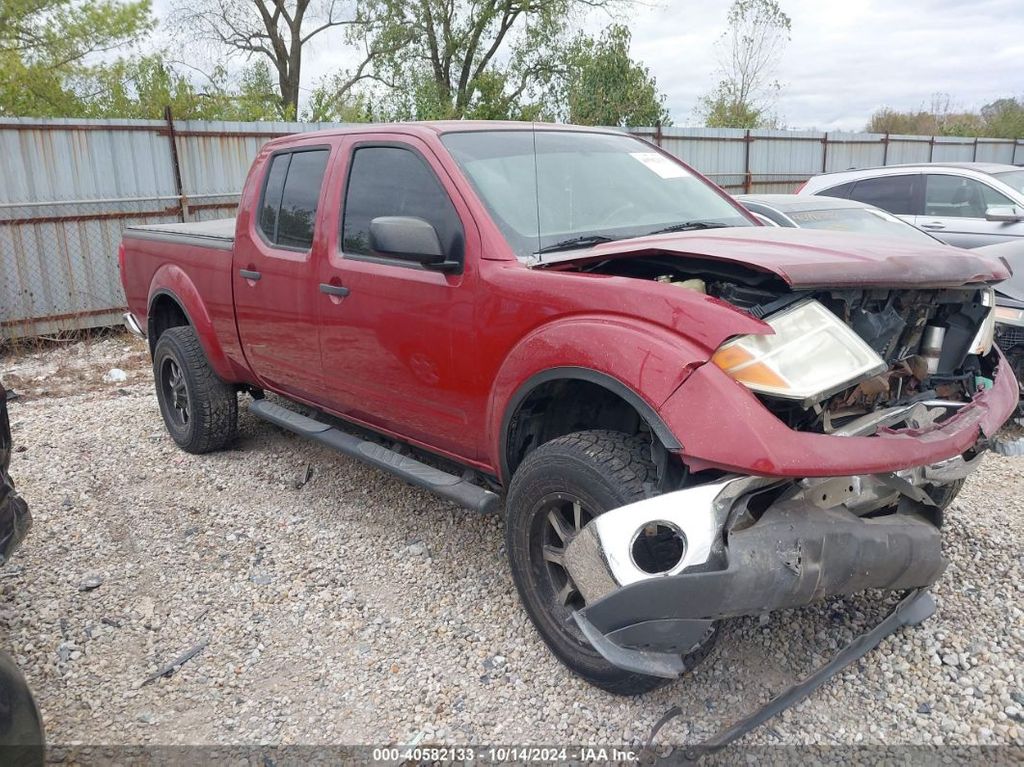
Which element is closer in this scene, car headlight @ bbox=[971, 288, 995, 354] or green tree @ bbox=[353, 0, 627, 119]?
car headlight @ bbox=[971, 288, 995, 354]

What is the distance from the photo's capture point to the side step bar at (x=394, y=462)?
10.8ft

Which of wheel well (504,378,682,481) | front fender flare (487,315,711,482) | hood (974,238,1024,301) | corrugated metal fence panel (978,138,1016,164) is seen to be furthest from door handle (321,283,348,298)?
corrugated metal fence panel (978,138,1016,164)

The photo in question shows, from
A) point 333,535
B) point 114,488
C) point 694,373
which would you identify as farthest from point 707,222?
point 114,488

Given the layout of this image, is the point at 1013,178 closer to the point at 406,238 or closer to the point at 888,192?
the point at 888,192

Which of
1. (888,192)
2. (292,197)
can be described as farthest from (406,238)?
(888,192)

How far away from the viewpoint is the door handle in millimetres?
3768

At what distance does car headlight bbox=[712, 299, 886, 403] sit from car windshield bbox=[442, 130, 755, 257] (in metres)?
1.03

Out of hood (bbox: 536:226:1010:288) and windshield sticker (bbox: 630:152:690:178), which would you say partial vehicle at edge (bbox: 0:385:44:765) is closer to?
hood (bbox: 536:226:1010:288)

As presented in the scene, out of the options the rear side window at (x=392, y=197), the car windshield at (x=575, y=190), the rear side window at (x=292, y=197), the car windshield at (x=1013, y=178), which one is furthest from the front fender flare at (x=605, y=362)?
the car windshield at (x=1013, y=178)

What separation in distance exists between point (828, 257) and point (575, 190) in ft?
4.22

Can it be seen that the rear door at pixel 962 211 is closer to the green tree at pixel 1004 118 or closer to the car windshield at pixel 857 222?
the car windshield at pixel 857 222

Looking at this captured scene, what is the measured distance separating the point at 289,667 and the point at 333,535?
109cm

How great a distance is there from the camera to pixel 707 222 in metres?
3.67

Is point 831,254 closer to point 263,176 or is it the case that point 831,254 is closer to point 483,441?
point 483,441
